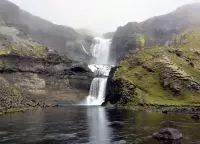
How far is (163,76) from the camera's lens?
160000 mm

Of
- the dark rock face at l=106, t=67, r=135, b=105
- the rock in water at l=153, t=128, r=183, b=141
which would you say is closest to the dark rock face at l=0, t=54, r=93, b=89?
the dark rock face at l=106, t=67, r=135, b=105

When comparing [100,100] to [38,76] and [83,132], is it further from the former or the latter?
[83,132]

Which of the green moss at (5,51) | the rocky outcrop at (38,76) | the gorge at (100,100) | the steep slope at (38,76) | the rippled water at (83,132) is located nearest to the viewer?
the rippled water at (83,132)

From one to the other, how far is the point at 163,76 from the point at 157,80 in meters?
3.44

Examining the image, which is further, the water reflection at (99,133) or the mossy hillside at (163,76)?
the mossy hillside at (163,76)

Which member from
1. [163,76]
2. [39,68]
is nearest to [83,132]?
[163,76]

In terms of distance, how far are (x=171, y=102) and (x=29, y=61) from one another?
86050 mm

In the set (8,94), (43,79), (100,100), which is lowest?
(100,100)

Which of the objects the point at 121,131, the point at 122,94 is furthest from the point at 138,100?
the point at 121,131

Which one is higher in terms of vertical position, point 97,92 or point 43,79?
point 43,79

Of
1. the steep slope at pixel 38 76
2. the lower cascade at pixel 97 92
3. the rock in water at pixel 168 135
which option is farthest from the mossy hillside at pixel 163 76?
the rock in water at pixel 168 135

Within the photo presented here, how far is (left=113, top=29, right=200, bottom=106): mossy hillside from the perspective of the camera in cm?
14875

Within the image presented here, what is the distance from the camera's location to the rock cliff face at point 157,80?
488 ft

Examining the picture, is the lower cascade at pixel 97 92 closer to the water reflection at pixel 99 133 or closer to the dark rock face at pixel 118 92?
the dark rock face at pixel 118 92
